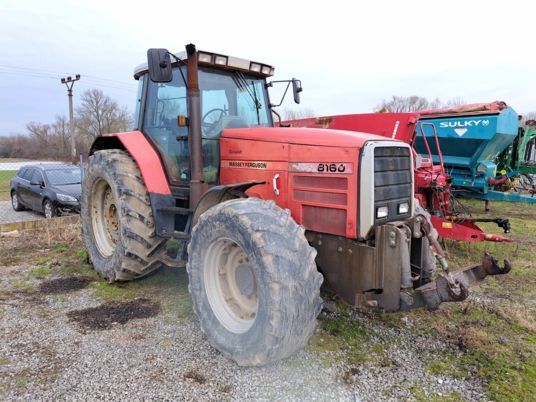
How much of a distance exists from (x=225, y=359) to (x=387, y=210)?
169 centimetres

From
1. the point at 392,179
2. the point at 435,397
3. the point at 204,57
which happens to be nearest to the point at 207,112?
the point at 204,57

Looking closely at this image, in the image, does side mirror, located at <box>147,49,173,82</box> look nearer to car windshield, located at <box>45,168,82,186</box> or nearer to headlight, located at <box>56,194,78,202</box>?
headlight, located at <box>56,194,78,202</box>

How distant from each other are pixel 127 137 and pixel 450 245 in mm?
5213

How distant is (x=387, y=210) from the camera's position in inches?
124

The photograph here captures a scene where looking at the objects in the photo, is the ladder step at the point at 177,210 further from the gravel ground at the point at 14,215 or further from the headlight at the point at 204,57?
the gravel ground at the point at 14,215

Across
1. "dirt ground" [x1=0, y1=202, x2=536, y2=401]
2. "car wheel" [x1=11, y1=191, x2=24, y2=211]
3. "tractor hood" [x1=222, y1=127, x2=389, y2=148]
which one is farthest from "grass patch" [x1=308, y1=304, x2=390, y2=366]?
"car wheel" [x1=11, y1=191, x2=24, y2=211]

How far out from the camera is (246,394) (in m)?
2.72

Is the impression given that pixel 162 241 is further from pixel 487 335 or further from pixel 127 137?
pixel 487 335

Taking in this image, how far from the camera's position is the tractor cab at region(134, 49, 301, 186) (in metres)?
4.06

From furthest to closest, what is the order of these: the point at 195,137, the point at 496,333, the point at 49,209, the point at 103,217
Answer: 1. the point at 49,209
2. the point at 103,217
3. the point at 195,137
4. the point at 496,333

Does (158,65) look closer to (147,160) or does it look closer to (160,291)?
(147,160)

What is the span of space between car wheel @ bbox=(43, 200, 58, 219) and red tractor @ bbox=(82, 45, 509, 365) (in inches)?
202

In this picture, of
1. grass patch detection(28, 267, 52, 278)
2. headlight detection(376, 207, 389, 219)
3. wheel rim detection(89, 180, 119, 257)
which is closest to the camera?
headlight detection(376, 207, 389, 219)

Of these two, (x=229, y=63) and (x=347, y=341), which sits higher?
(x=229, y=63)
